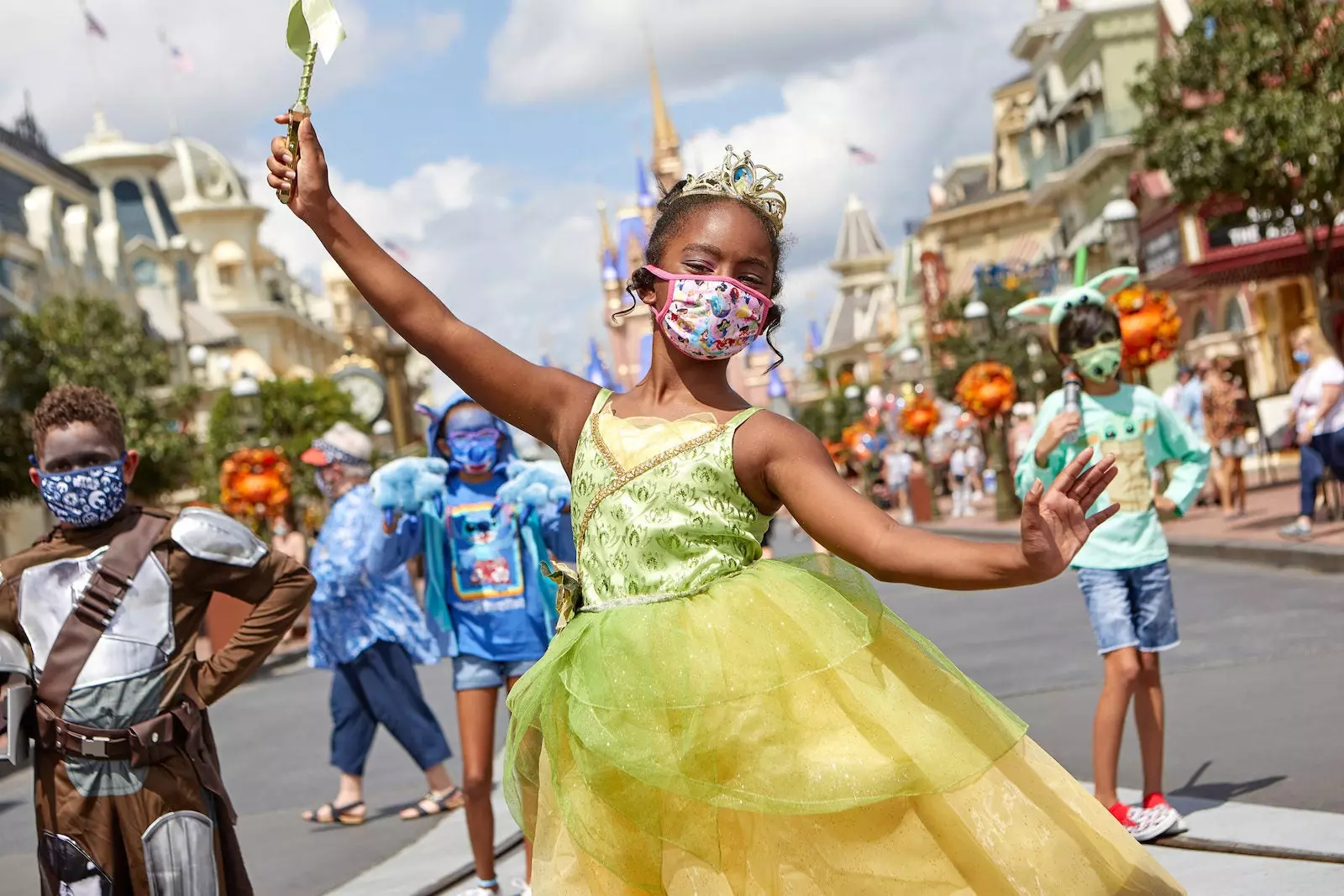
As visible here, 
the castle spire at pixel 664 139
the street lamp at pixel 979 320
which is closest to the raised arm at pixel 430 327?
the street lamp at pixel 979 320

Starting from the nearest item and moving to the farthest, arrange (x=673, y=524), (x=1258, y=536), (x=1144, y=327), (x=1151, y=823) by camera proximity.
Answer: (x=673, y=524) → (x=1151, y=823) → (x=1144, y=327) → (x=1258, y=536)

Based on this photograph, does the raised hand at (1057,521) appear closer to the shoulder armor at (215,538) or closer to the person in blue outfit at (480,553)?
the shoulder armor at (215,538)

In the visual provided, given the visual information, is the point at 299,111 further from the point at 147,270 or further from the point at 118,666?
the point at 147,270

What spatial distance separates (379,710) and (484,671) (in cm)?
293

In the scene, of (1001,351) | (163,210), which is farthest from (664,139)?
(1001,351)

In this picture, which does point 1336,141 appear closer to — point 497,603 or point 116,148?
point 497,603

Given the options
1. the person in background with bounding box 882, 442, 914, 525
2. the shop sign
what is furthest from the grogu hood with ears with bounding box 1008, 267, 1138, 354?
the shop sign

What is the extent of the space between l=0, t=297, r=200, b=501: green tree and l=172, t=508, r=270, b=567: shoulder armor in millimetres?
25795

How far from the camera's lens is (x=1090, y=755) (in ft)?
26.1

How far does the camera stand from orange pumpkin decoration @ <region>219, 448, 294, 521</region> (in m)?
20.7

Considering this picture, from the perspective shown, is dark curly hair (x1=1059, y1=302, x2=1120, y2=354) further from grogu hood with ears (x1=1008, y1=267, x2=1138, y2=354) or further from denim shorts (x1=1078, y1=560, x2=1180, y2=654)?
denim shorts (x1=1078, y1=560, x2=1180, y2=654)

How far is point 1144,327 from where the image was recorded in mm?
15664

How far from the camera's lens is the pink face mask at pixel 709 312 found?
3.33 m
